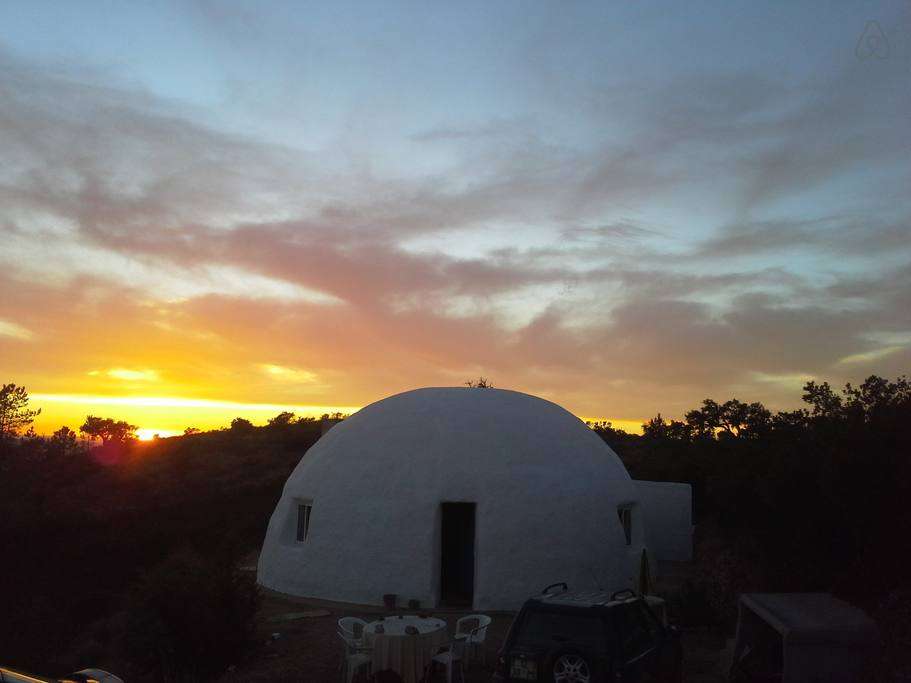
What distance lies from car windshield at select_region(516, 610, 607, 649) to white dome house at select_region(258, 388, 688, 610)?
714 centimetres

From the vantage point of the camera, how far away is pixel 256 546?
76.1 feet

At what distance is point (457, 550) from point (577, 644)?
9132mm

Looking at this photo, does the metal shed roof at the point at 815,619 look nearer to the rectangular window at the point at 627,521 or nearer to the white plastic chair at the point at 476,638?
the white plastic chair at the point at 476,638

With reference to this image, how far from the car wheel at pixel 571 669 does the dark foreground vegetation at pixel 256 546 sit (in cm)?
349

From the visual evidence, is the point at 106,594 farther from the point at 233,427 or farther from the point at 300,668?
the point at 233,427

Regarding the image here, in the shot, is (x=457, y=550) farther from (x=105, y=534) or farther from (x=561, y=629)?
(x=105, y=534)

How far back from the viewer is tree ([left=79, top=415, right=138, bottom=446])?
5812 centimetres

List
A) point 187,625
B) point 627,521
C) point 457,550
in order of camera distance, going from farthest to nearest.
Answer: point 627,521
point 457,550
point 187,625

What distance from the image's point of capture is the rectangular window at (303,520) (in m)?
17.1

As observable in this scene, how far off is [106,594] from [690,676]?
47.0 ft

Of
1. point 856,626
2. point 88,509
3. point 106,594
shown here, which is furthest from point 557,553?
point 88,509

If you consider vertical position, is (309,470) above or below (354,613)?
above

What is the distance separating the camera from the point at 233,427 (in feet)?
189

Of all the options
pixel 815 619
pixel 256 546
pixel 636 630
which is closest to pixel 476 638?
pixel 636 630
